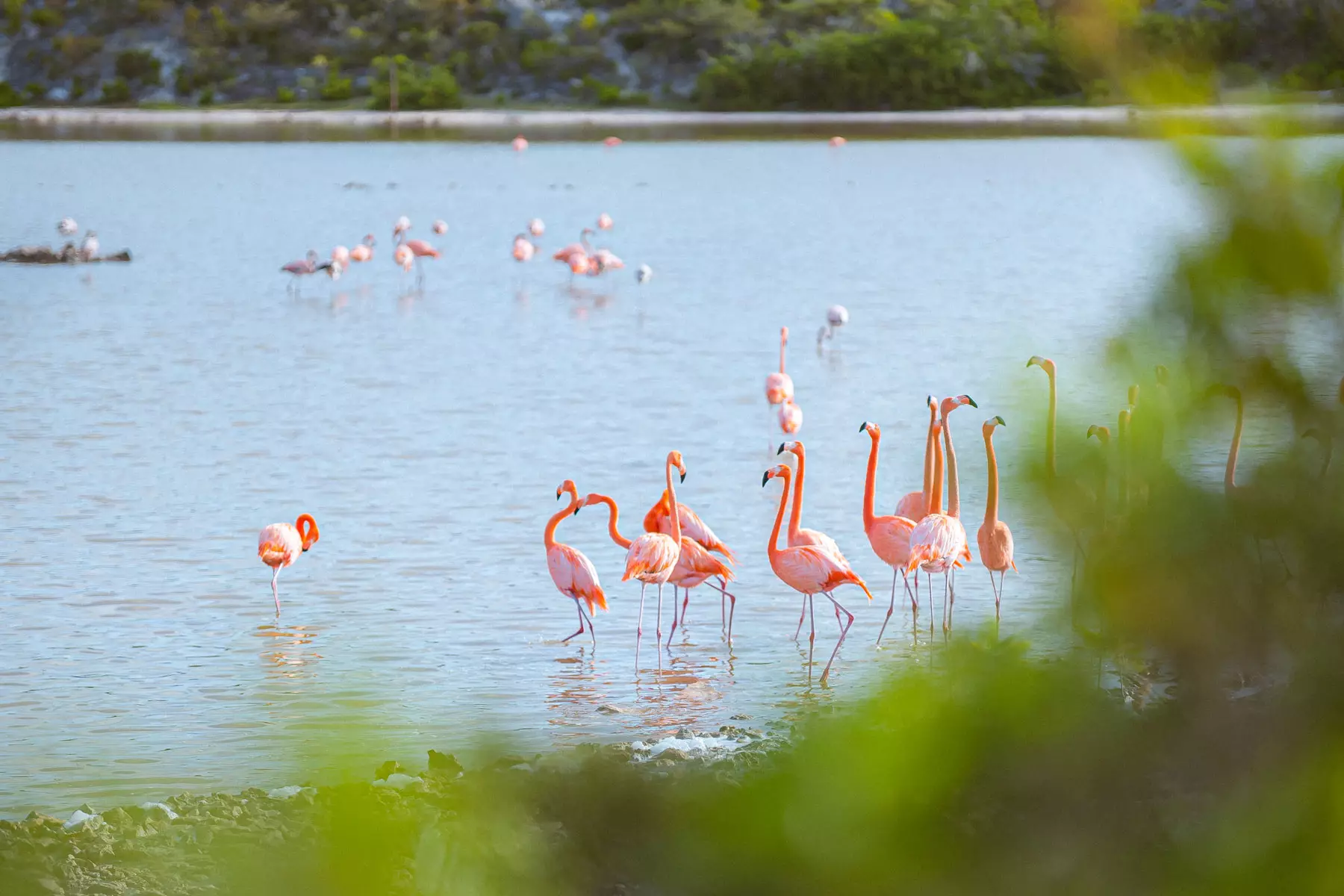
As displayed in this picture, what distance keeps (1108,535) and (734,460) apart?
391 inches

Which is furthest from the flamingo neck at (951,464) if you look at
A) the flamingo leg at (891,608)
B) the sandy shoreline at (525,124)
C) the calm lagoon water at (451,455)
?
the sandy shoreline at (525,124)

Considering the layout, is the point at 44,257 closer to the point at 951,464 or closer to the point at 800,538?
the point at 800,538

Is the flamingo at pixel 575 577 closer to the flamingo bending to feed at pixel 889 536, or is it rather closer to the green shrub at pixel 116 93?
the flamingo bending to feed at pixel 889 536

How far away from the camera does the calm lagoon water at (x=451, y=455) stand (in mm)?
5777

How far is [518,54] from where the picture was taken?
240ft

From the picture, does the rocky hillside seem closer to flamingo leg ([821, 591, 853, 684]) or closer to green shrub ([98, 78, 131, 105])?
green shrub ([98, 78, 131, 105])

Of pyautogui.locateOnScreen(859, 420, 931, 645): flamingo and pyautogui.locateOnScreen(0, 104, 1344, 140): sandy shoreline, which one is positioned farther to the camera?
pyautogui.locateOnScreen(0, 104, 1344, 140): sandy shoreline

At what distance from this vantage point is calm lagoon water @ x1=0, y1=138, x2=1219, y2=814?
5777 mm

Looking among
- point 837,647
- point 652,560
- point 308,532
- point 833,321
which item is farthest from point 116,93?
point 837,647

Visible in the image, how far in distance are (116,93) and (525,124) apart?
1761 cm

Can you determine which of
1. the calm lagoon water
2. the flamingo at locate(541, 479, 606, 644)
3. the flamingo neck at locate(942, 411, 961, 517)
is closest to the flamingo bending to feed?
the calm lagoon water

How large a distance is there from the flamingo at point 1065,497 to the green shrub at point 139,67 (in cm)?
7601

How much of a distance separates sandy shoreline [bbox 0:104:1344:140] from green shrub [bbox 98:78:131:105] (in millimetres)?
1019

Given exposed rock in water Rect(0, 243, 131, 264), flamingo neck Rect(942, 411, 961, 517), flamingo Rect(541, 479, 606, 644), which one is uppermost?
exposed rock in water Rect(0, 243, 131, 264)
